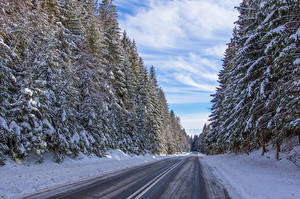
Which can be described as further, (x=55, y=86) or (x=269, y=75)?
(x=55, y=86)

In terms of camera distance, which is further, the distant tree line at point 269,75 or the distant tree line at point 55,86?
the distant tree line at point 55,86

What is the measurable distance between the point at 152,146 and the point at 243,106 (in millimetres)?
26740

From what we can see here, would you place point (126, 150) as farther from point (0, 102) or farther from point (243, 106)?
point (0, 102)

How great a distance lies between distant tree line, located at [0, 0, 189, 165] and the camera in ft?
36.9

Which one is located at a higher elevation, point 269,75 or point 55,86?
point 269,75

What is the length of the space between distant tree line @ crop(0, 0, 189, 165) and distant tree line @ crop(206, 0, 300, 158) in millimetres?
12502

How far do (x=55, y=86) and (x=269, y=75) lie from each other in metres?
15.7

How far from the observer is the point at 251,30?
17.4 meters

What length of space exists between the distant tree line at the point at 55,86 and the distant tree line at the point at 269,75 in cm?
1250

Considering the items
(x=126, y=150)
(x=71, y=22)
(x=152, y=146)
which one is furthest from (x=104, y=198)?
(x=152, y=146)

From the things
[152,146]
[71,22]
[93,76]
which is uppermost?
[71,22]

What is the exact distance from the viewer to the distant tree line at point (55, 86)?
1123 cm

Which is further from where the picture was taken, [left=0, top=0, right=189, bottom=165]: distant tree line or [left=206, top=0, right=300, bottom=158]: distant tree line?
[left=0, top=0, right=189, bottom=165]: distant tree line

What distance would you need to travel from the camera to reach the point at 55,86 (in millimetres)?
14859
